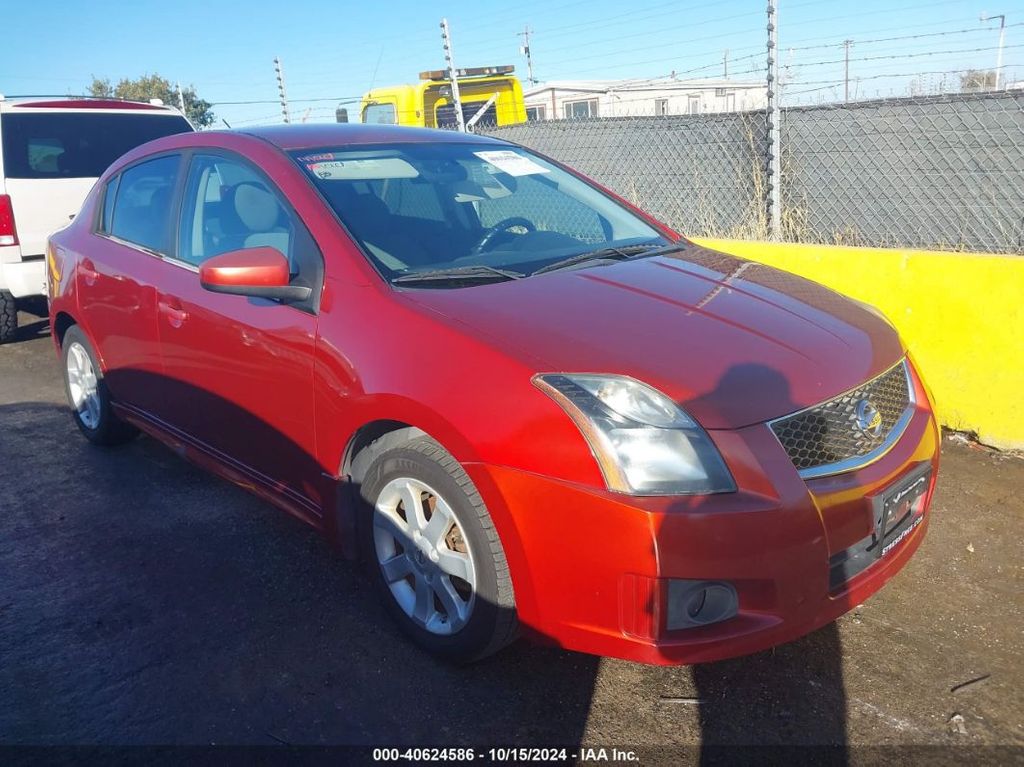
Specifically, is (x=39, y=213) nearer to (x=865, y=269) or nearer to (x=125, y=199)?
(x=125, y=199)

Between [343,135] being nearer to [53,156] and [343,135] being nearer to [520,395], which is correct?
[520,395]

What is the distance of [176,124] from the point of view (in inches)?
323

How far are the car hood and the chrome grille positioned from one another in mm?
37

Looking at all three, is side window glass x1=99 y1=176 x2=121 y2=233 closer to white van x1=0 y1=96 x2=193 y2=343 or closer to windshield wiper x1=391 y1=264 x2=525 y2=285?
windshield wiper x1=391 y1=264 x2=525 y2=285

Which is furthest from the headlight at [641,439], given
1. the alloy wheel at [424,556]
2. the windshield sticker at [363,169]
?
the windshield sticker at [363,169]

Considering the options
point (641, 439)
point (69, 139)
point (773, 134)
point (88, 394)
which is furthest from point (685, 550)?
point (69, 139)

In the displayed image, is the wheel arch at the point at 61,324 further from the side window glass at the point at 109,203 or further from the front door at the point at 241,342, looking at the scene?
the front door at the point at 241,342

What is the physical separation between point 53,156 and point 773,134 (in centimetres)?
588

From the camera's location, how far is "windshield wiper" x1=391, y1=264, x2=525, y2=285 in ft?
9.50

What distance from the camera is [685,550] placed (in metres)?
2.17

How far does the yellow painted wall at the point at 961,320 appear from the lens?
165 inches

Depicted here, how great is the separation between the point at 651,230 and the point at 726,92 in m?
18.8

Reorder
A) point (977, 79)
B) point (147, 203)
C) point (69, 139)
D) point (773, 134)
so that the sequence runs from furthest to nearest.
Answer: point (977, 79) → point (69, 139) → point (773, 134) → point (147, 203)

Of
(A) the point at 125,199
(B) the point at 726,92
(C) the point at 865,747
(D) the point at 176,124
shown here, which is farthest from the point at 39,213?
(B) the point at 726,92
